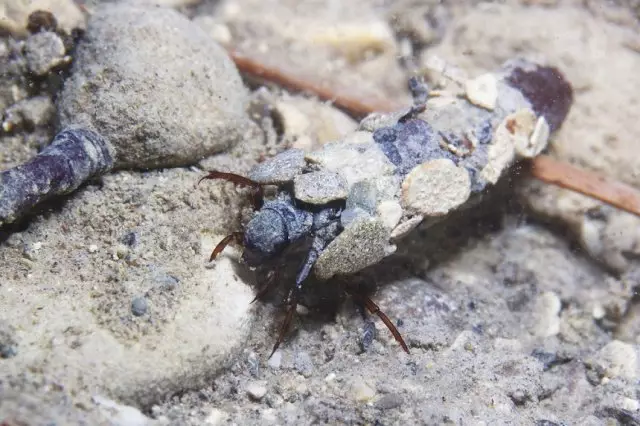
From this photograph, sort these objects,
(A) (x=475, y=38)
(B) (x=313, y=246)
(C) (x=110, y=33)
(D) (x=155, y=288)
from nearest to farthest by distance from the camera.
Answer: (D) (x=155, y=288) < (B) (x=313, y=246) < (C) (x=110, y=33) < (A) (x=475, y=38)

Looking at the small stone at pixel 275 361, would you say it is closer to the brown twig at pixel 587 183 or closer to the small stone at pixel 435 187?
the small stone at pixel 435 187

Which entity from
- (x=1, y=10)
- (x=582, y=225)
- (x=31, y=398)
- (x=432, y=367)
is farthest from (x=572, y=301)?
(x=1, y=10)

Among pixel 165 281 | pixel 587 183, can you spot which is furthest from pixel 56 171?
pixel 587 183

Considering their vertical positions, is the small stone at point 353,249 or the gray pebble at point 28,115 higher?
→ the gray pebble at point 28,115

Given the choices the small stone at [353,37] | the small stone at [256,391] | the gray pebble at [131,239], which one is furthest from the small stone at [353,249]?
the small stone at [353,37]

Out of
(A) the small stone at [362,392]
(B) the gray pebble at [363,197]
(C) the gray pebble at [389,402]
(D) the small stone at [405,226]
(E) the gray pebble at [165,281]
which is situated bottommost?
(A) the small stone at [362,392]

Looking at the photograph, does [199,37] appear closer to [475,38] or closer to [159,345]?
[159,345]

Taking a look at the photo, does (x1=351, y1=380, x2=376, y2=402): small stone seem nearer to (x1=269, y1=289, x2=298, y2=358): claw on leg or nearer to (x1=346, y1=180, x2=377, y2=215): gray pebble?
(x1=269, y1=289, x2=298, y2=358): claw on leg
